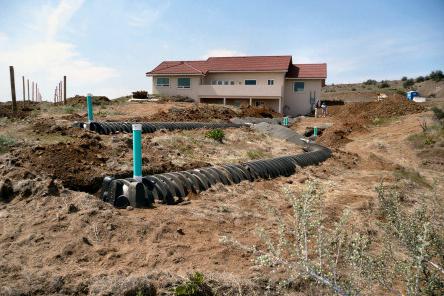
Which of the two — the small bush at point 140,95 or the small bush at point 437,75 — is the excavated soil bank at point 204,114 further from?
the small bush at point 437,75

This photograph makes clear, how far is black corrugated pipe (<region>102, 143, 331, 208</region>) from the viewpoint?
493 cm

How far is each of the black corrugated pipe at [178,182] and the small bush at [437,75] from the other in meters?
47.1

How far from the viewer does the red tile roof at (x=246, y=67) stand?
93.1 ft

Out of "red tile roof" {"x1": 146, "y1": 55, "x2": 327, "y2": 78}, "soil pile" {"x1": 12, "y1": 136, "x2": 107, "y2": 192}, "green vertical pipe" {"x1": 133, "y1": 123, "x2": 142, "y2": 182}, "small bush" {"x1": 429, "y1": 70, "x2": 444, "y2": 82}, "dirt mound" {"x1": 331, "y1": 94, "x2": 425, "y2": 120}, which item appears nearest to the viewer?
"green vertical pipe" {"x1": 133, "y1": 123, "x2": 142, "y2": 182}

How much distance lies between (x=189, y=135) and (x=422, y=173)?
21.8 ft

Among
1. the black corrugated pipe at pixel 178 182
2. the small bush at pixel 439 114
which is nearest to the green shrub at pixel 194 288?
the black corrugated pipe at pixel 178 182

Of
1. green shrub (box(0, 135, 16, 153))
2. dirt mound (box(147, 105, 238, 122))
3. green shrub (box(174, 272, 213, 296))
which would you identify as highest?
dirt mound (box(147, 105, 238, 122))

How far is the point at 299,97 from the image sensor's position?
94.5 ft

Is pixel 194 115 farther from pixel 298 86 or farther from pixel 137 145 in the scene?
pixel 137 145

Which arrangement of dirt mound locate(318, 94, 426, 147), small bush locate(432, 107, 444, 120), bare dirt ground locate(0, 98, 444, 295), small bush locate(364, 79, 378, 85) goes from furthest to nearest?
small bush locate(364, 79, 378, 85), small bush locate(432, 107, 444, 120), dirt mound locate(318, 94, 426, 147), bare dirt ground locate(0, 98, 444, 295)

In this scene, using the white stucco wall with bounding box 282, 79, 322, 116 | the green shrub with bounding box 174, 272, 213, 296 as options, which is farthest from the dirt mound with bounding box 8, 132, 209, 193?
the white stucco wall with bounding box 282, 79, 322, 116

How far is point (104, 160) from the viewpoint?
721cm

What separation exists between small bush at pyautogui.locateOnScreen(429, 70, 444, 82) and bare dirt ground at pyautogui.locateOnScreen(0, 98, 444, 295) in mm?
44682

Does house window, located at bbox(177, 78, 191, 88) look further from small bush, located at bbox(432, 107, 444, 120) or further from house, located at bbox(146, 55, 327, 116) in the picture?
small bush, located at bbox(432, 107, 444, 120)
